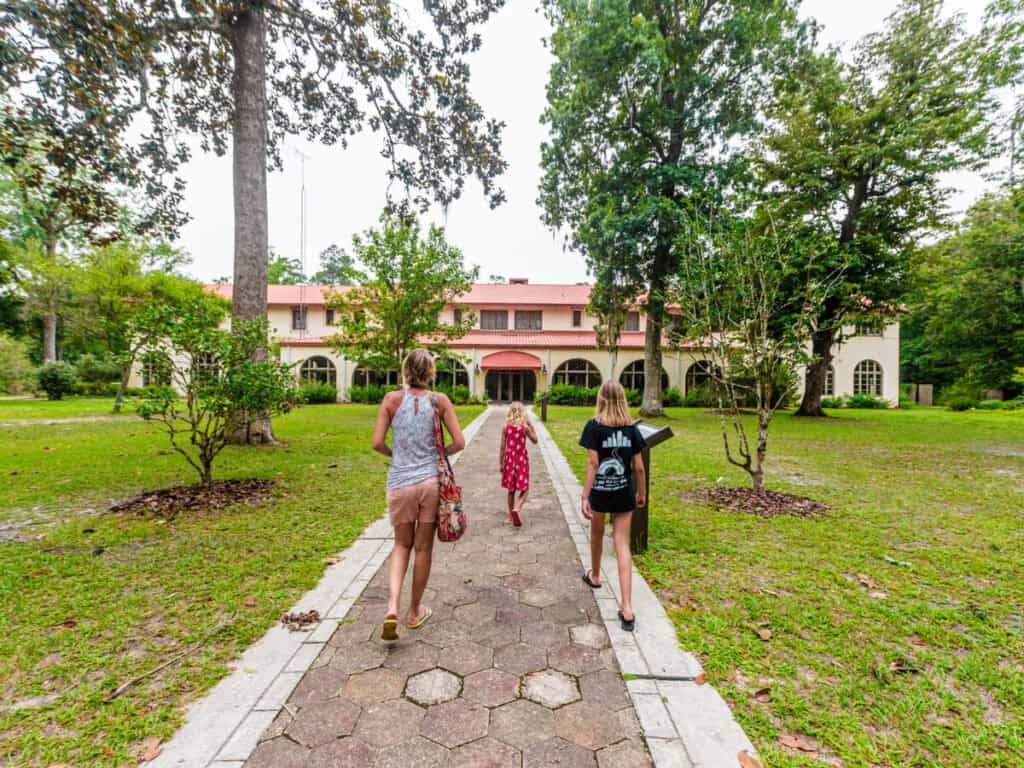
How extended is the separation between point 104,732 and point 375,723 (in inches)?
46.1

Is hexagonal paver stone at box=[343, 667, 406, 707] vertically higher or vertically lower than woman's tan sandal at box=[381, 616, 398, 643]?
lower

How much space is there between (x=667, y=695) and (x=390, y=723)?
4.41 feet

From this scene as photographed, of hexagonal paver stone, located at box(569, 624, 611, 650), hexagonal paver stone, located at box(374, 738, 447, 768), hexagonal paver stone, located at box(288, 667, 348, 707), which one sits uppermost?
hexagonal paver stone, located at box(374, 738, 447, 768)

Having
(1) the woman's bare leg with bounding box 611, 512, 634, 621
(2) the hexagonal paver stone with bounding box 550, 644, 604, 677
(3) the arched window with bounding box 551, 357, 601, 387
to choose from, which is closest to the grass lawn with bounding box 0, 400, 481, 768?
(2) the hexagonal paver stone with bounding box 550, 644, 604, 677

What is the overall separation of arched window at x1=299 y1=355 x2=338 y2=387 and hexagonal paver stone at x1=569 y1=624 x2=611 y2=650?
27431 mm

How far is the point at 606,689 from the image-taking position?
7.39ft

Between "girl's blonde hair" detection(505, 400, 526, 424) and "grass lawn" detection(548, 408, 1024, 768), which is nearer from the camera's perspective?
"grass lawn" detection(548, 408, 1024, 768)

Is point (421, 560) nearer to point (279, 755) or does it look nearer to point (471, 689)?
point (471, 689)

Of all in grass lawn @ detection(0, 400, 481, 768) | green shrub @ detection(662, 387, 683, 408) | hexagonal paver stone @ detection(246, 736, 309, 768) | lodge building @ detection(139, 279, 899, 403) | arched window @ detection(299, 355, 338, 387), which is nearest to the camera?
hexagonal paver stone @ detection(246, 736, 309, 768)

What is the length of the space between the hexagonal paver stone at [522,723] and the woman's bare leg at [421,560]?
0.89m

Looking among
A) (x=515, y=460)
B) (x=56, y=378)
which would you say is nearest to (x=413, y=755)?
(x=515, y=460)

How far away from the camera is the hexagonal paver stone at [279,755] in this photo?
69.1 inches

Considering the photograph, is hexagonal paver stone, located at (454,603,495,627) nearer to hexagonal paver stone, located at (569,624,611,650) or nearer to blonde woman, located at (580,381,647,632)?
hexagonal paver stone, located at (569,624,611,650)

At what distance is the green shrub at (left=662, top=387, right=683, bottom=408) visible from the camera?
84.1 ft
